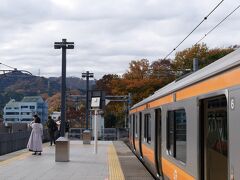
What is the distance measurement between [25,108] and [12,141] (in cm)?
3750

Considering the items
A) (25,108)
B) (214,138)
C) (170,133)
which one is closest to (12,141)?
(170,133)

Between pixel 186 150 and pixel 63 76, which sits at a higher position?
pixel 63 76

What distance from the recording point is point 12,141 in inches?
973

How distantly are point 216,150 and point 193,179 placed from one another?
113 cm

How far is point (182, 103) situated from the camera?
334 inches

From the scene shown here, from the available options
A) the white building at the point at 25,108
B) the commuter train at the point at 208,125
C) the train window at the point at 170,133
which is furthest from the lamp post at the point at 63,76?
the white building at the point at 25,108

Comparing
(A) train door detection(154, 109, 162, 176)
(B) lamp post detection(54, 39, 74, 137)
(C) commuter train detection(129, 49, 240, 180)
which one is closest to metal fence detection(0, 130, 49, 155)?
(B) lamp post detection(54, 39, 74, 137)

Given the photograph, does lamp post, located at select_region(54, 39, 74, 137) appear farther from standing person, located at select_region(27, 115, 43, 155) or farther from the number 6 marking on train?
the number 6 marking on train

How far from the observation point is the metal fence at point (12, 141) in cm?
2252

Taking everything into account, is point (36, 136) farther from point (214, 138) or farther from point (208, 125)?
point (214, 138)

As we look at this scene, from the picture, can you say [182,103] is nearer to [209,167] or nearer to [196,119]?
[196,119]

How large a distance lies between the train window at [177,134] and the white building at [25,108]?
44.2 meters

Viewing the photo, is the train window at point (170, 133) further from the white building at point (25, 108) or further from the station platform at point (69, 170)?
the white building at point (25, 108)

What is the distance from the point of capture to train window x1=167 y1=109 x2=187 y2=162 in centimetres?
839
